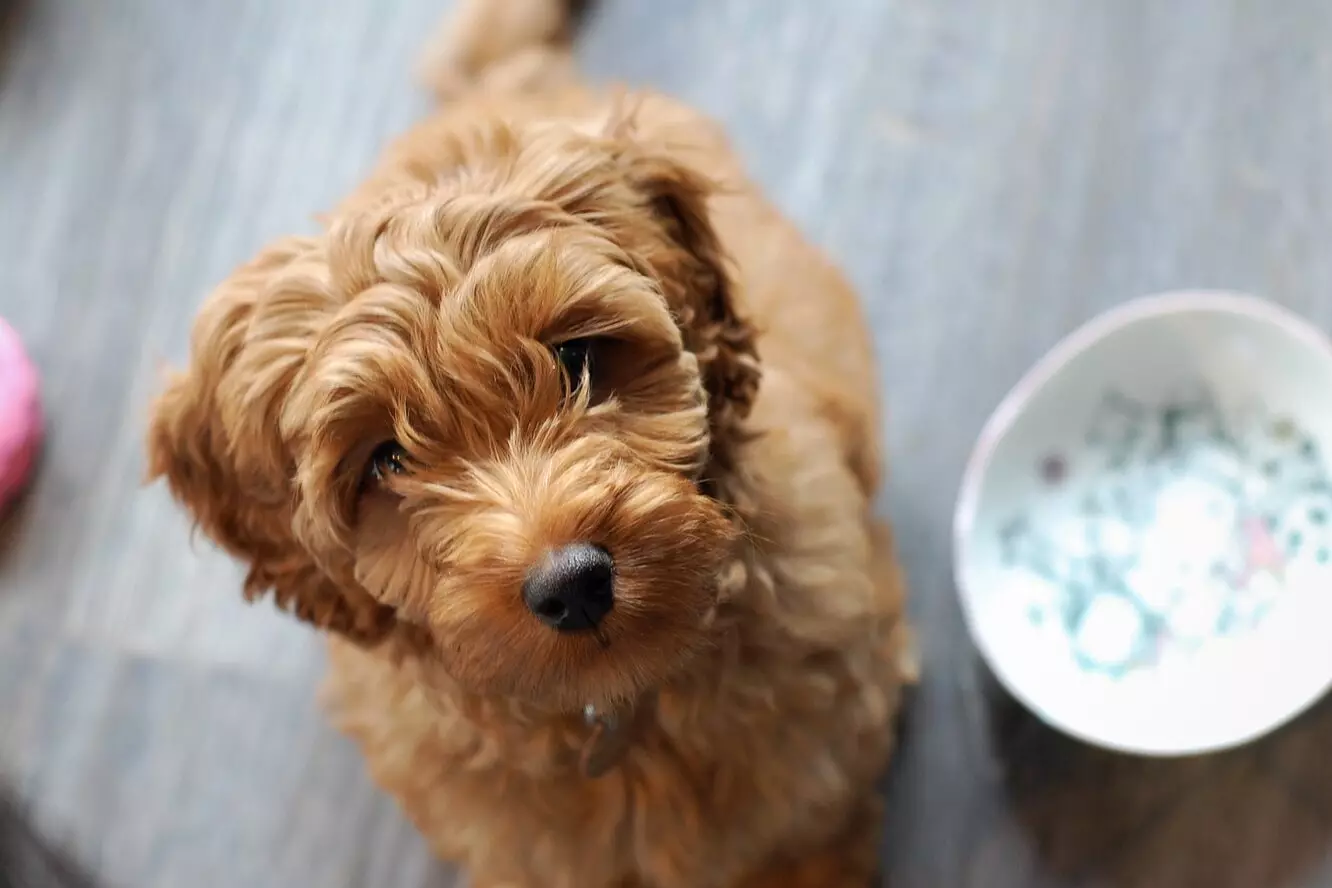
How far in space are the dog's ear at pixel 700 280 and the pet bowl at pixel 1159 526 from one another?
70cm

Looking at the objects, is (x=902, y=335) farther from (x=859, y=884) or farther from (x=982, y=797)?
(x=859, y=884)

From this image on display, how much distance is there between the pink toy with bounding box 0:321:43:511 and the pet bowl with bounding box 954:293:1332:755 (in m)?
1.76

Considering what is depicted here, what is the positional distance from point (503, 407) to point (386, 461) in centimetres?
16

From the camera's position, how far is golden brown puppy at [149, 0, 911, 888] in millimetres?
1105

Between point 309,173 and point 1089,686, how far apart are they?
6.00ft

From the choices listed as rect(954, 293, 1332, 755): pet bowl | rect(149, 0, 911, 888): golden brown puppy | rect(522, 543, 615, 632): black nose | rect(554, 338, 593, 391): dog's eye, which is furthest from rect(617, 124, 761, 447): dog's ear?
rect(954, 293, 1332, 755): pet bowl

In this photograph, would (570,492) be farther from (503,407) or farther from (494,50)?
(494,50)

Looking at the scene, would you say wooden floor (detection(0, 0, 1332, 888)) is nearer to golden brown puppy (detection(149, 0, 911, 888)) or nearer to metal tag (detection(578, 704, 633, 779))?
golden brown puppy (detection(149, 0, 911, 888))

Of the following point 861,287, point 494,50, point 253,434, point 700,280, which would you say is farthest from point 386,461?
point 861,287

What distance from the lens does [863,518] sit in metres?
1.66

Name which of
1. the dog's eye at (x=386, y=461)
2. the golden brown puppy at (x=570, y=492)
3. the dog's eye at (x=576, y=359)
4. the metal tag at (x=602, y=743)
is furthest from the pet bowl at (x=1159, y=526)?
the dog's eye at (x=386, y=461)

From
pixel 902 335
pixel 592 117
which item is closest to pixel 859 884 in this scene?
pixel 902 335

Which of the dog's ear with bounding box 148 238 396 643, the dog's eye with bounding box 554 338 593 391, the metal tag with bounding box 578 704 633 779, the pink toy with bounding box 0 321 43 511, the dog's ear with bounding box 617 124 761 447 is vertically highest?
the dog's ear with bounding box 617 124 761 447

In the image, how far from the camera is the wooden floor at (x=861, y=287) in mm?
1883
